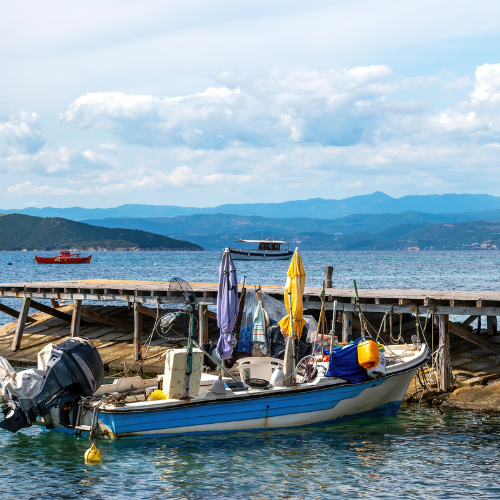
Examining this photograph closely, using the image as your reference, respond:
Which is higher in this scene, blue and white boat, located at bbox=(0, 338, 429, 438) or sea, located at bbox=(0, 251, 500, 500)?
blue and white boat, located at bbox=(0, 338, 429, 438)

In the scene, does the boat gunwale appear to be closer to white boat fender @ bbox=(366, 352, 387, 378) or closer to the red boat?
white boat fender @ bbox=(366, 352, 387, 378)

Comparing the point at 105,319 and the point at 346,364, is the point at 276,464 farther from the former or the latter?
the point at 105,319

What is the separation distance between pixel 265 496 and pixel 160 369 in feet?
35.1

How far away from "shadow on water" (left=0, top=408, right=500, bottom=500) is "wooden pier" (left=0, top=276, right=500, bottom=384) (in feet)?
10.9

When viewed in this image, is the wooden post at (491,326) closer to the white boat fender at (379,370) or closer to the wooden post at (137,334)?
the white boat fender at (379,370)

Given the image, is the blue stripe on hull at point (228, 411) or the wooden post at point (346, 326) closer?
the blue stripe on hull at point (228, 411)

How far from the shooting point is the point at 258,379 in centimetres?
1491

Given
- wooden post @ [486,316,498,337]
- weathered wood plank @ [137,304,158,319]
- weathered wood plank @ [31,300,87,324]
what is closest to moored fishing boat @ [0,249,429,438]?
wooden post @ [486,316,498,337]

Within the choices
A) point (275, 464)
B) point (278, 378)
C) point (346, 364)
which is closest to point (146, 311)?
point (278, 378)

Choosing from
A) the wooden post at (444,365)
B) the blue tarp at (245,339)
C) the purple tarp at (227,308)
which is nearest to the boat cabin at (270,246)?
A: the blue tarp at (245,339)

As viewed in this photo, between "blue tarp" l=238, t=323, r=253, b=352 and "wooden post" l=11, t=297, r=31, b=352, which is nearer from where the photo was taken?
"blue tarp" l=238, t=323, r=253, b=352

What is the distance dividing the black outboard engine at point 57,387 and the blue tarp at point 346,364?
5380mm

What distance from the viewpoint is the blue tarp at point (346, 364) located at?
15102 mm

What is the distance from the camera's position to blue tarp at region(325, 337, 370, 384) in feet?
49.5
